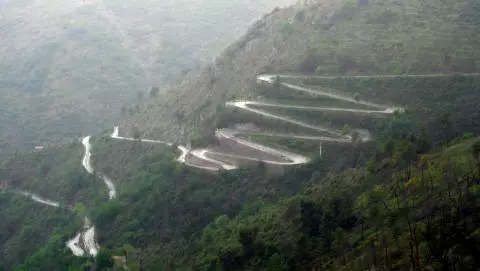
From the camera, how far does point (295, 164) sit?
1588 inches

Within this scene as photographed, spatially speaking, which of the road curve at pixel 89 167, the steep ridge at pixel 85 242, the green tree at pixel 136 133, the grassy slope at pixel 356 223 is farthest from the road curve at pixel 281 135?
the green tree at pixel 136 133

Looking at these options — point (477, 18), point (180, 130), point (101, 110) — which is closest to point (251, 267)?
point (180, 130)

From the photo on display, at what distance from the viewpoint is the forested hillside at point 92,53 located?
98.4 m

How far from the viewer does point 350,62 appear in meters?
52.3

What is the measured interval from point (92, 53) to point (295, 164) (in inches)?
3892

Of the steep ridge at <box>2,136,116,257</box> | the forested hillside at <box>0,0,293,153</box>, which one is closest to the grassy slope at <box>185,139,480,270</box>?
the steep ridge at <box>2,136,116,257</box>

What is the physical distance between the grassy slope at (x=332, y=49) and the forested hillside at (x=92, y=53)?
20.3 meters

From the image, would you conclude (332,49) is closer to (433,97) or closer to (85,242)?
(433,97)

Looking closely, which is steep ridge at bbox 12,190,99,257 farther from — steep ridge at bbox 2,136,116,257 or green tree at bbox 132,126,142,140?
green tree at bbox 132,126,142,140

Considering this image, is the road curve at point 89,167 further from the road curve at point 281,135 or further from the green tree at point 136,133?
the road curve at point 281,135

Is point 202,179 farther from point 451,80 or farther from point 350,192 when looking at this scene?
point 451,80

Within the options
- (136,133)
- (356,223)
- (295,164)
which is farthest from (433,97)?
(136,133)

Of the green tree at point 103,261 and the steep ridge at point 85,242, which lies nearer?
the green tree at point 103,261

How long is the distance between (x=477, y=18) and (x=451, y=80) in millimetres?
12701
